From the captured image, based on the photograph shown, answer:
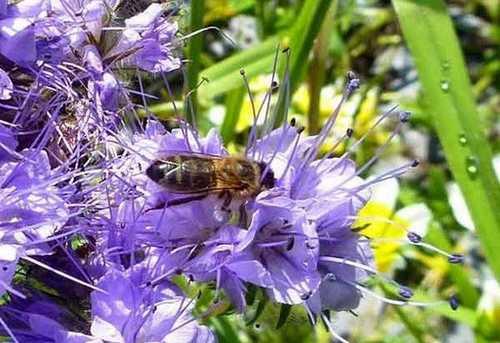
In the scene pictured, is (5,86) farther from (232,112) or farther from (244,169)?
(232,112)

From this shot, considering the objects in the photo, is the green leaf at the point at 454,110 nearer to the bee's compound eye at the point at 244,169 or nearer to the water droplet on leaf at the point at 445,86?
the water droplet on leaf at the point at 445,86

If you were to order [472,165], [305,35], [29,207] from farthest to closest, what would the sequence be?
1. [305,35]
2. [472,165]
3. [29,207]

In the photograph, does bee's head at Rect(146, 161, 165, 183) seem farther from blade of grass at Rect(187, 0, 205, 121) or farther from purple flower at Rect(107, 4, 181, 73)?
blade of grass at Rect(187, 0, 205, 121)

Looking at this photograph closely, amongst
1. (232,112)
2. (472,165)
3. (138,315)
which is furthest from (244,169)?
(232,112)

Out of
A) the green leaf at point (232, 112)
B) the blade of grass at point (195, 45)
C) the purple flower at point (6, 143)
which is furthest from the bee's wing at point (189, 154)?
the green leaf at point (232, 112)

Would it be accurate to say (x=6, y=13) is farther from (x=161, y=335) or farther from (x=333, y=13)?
(x=333, y=13)

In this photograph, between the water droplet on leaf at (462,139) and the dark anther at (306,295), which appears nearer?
the dark anther at (306,295)

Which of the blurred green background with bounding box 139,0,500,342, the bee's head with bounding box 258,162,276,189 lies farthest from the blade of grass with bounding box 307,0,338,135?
the bee's head with bounding box 258,162,276,189
